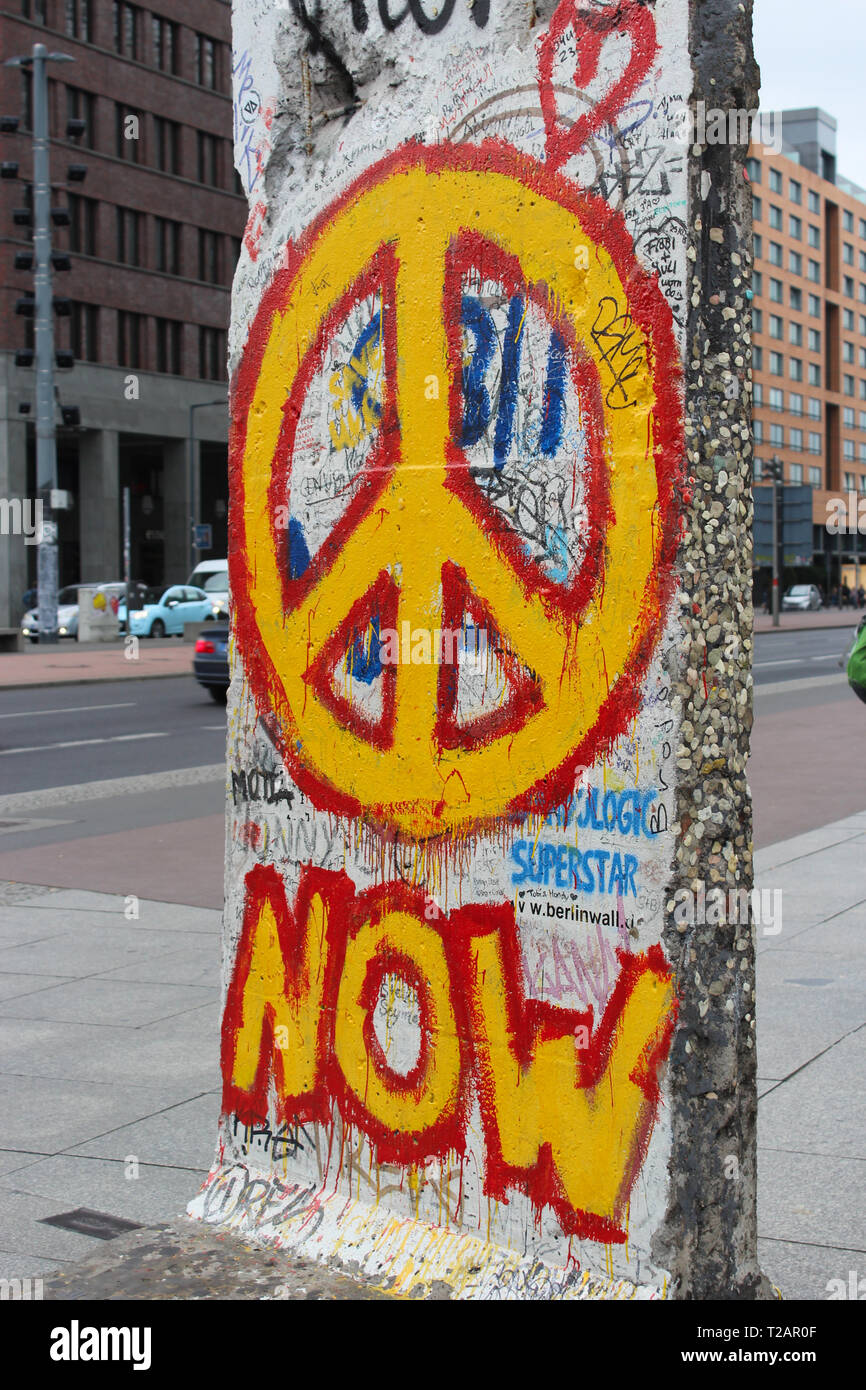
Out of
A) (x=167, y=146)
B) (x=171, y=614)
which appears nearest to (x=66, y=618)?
(x=171, y=614)

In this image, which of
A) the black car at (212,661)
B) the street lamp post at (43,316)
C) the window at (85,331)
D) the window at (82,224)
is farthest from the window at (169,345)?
the black car at (212,661)

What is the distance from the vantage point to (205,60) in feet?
191

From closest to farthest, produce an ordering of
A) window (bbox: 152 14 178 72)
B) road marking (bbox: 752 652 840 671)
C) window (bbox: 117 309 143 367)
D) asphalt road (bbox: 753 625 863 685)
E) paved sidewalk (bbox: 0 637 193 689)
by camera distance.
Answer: paved sidewalk (bbox: 0 637 193 689) < asphalt road (bbox: 753 625 863 685) < road marking (bbox: 752 652 840 671) < window (bbox: 117 309 143 367) < window (bbox: 152 14 178 72)

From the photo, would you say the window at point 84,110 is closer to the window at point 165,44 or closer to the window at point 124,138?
the window at point 124,138

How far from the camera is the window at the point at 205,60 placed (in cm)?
5778

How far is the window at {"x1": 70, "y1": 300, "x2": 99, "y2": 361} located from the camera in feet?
177

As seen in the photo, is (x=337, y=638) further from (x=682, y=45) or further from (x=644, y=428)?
Answer: (x=682, y=45)

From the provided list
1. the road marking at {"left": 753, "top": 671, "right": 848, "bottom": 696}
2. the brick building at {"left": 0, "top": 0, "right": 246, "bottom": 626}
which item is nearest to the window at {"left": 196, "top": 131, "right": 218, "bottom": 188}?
the brick building at {"left": 0, "top": 0, "right": 246, "bottom": 626}

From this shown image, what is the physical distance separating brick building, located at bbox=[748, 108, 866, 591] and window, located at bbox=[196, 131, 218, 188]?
39775mm

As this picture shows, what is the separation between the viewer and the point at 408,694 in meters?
3.19

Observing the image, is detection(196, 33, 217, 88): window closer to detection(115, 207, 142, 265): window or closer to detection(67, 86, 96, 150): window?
detection(67, 86, 96, 150): window

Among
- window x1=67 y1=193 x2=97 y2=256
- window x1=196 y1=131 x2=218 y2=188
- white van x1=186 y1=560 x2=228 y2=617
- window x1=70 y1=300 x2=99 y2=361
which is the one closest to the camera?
white van x1=186 y1=560 x2=228 y2=617

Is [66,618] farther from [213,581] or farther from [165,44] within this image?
[165,44]

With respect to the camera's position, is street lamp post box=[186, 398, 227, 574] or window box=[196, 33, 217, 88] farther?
window box=[196, 33, 217, 88]
